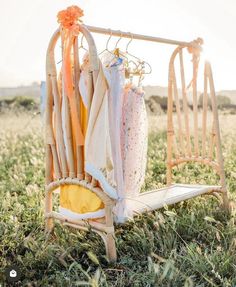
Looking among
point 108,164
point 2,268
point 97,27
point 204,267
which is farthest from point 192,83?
point 2,268

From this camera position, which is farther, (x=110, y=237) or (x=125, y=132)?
(x=125, y=132)

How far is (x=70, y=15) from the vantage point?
3.34 m

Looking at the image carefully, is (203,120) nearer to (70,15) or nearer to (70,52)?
(70,52)

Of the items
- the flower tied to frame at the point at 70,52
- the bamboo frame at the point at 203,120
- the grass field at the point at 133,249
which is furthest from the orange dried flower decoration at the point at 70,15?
the bamboo frame at the point at 203,120

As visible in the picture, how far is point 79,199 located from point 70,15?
1.25 meters

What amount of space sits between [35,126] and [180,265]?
625 centimetres

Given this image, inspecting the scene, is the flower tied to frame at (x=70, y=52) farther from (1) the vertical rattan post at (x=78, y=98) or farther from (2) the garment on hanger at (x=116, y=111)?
(2) the garment on hanger at (x=116, y=111)

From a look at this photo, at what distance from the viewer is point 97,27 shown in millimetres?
3580

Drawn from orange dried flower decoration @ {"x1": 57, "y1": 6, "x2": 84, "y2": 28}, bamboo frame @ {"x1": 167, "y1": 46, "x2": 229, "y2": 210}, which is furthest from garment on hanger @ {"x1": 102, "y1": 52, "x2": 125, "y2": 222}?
bamboo frame @ {"x1": 167, "y1": 46, "x2": 229, "y2": 210}

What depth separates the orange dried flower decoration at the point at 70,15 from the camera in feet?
11.0

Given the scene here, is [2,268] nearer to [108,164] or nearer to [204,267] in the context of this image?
[108,164]

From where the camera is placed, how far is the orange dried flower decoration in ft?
11.0

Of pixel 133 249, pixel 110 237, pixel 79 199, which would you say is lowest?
pixel 133 249

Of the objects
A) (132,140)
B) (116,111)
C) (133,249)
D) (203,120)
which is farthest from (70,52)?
(203,120)
